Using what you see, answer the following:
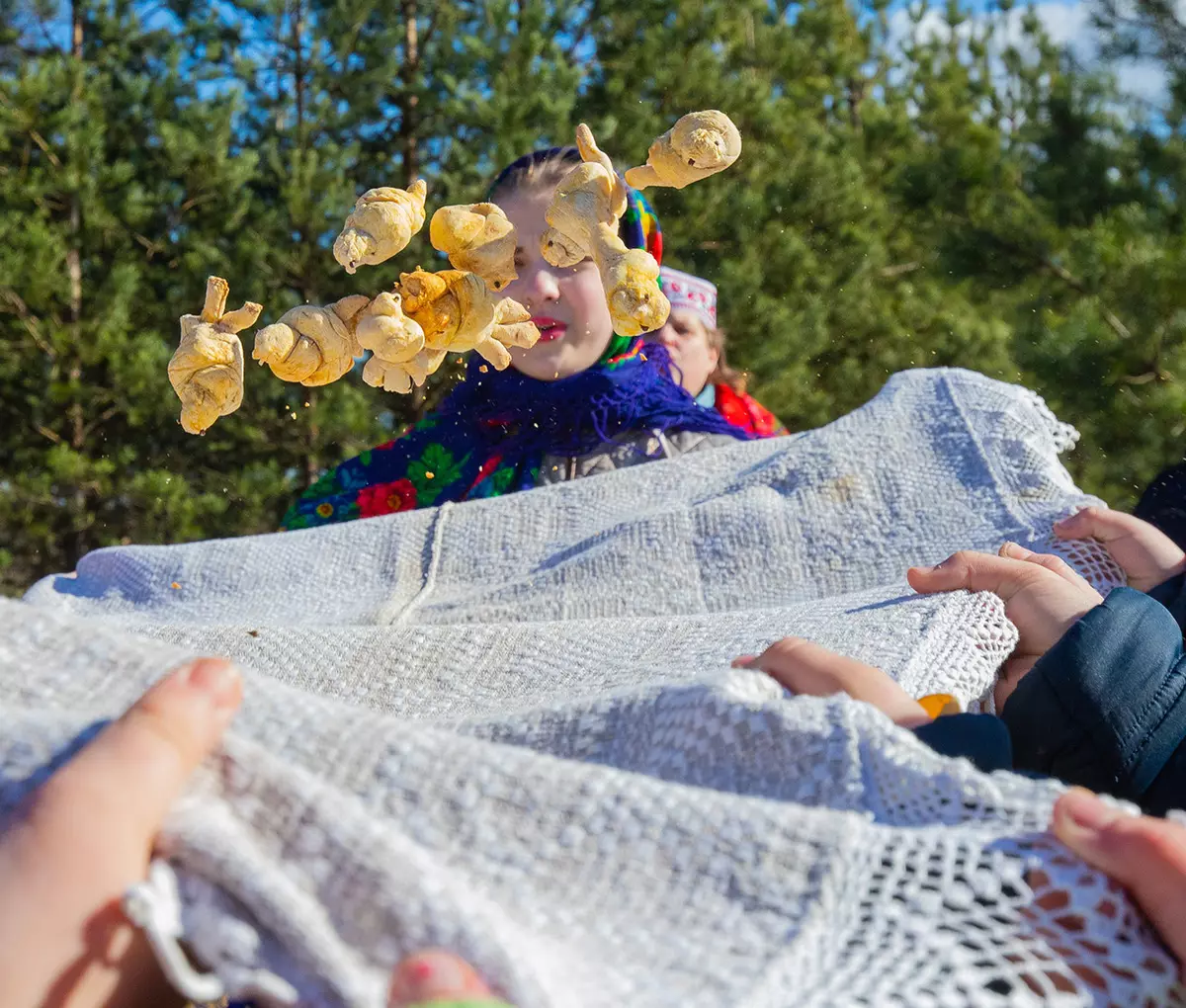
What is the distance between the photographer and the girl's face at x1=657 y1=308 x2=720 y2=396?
193 centimetres

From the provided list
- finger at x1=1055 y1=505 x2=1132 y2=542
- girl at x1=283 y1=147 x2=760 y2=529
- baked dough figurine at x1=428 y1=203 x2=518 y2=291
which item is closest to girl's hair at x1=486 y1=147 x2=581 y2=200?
girl at x1=283 y1=147 x2=760 y2=529

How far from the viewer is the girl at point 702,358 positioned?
195 cm

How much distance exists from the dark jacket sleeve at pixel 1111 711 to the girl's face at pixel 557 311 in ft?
2.66

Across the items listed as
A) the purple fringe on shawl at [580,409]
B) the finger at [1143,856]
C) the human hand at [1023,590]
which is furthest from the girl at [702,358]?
the finger at [1143,856]

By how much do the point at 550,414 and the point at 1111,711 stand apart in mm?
962

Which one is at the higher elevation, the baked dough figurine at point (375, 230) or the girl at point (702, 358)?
the baked dough figurine at point (375, 230)

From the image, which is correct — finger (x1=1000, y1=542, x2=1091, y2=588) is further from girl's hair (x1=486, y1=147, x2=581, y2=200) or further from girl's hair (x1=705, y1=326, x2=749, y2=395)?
girl's hair (x1=705, y1=326, x2=749, y2=395)

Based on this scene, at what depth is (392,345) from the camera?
2.43 feet

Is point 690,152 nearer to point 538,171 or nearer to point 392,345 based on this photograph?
point 392,345

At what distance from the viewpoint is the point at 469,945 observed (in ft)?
1.23

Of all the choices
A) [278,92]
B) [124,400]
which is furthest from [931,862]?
[278,92]

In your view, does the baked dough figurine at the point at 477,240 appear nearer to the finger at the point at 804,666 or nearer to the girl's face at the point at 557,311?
the finger at the point at 804,666

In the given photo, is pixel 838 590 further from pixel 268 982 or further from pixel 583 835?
pixel 268 982

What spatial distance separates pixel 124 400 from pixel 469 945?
3.02m
